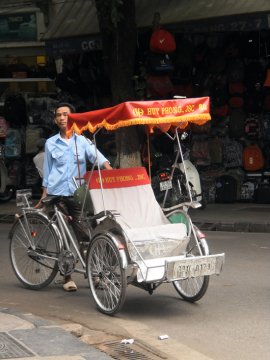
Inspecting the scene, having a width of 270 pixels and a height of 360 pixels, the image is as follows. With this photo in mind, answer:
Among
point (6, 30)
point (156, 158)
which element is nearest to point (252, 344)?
point (156, 158)

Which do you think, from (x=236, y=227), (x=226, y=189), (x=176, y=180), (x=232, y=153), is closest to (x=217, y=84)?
(x=232, y=153)

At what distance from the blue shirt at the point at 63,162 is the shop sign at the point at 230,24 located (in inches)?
259

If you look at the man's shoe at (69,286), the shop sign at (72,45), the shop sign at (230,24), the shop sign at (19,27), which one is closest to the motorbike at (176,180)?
the shop sign at (230,24)

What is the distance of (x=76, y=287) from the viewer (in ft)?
28.2

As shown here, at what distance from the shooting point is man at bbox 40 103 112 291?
331 inches

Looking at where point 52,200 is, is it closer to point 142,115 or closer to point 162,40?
point 142,115

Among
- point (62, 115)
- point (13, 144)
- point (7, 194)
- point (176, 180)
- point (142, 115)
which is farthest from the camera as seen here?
point (13, 144)

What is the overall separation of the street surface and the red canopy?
1.75 metres

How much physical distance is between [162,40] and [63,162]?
278 inches

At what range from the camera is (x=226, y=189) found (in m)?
16.2

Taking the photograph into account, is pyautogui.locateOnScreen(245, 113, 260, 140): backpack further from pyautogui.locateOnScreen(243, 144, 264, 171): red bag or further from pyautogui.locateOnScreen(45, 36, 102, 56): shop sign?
pyautogui.locateOnScreen(45, 36, 102, 56): shop sign

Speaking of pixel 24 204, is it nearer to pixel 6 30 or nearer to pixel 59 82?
pixel 59 82

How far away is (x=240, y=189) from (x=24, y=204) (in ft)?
27.3

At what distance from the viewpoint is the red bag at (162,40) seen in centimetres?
1497
